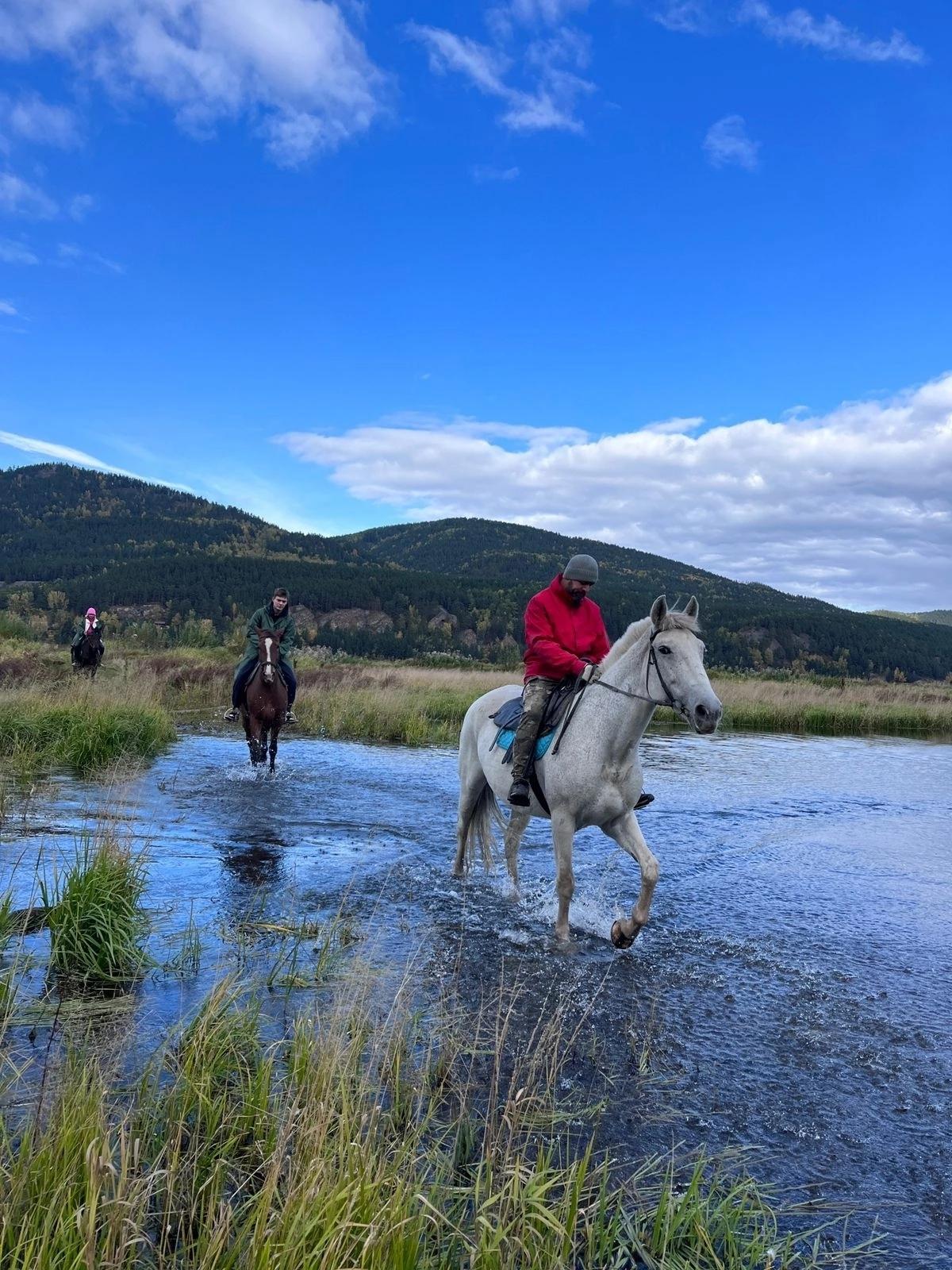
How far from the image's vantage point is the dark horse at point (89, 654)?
72.2 ft

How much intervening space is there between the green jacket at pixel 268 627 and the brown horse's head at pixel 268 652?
9.0 inches

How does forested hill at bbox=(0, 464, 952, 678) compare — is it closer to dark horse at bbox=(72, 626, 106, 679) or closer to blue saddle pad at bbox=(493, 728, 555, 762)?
dark horse at bbox=(72, 626, 106, 679)

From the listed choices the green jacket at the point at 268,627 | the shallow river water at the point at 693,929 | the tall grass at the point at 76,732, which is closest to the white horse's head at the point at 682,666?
the shallow river water at the point at 693,929

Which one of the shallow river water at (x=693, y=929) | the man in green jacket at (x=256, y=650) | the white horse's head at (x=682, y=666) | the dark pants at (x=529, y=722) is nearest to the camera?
the shallow river water at (x=693, y=929)

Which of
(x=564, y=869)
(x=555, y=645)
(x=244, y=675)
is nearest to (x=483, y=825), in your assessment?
(x=564, y=869)

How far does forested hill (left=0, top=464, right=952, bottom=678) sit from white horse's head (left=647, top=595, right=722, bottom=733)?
4766 centimetres

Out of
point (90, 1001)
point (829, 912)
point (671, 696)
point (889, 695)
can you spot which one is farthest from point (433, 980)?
point (889, 695)

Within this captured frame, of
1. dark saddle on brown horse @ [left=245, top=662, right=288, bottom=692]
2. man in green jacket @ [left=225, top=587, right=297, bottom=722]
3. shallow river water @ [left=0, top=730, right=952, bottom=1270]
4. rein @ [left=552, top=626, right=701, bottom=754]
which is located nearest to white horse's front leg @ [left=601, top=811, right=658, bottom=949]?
Answer: shallow river water @ [left=0, top=730, right=952, bottom=1270]

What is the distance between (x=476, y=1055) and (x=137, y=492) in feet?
681

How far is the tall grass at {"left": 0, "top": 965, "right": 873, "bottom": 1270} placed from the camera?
2.35 meters

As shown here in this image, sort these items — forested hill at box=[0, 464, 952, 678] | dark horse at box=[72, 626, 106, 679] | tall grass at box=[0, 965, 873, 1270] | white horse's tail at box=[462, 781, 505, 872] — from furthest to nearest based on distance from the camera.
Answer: forested hill at box=[0, 464, 952, 678] < dark horse at box=[72, 626, 106, 679] < white horse's tail at box=[462, 781, 505, 872] < tall grass at box=[0, 965, 873, 1270]

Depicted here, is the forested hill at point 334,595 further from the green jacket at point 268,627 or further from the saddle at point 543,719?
the saddle at point 543,719

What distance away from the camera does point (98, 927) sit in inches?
199

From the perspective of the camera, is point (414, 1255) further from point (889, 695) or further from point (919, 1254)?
point (889, 695)
